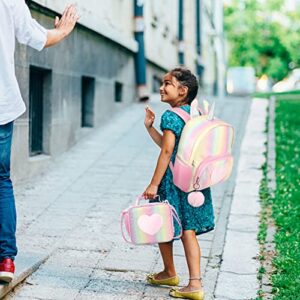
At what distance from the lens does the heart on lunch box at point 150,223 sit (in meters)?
4.06

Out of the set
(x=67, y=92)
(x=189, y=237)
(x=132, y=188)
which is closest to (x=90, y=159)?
(x=67, y=92)

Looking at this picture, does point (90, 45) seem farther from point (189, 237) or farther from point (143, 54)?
point (189, 237)

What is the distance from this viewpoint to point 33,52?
24.8ft

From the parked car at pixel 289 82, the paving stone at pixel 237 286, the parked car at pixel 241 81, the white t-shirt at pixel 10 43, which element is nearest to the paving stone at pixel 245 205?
the paving stone at pixel 237 286

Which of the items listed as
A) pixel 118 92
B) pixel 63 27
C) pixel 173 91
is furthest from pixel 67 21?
pixel 118 92

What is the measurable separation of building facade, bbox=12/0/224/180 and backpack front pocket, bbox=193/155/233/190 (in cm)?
349

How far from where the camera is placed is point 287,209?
627cm

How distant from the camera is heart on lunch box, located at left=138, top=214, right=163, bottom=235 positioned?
406cm

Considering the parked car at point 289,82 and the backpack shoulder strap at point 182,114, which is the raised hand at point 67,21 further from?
the parked car at point 289,82

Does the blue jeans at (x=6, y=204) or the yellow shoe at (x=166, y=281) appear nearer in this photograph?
the blue jeans at (x=6, y=204)

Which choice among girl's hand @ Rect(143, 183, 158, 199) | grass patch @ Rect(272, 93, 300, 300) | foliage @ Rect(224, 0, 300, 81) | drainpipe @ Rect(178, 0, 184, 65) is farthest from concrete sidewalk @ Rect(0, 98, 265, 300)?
foliage @ Rect(224, 0, 300, 81)

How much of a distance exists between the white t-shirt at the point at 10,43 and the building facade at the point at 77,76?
10.1 feet

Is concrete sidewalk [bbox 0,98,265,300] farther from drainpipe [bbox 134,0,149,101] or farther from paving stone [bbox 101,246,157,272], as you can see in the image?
drainpipe [bbox 134,0,149,101]

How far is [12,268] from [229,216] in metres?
2.72
